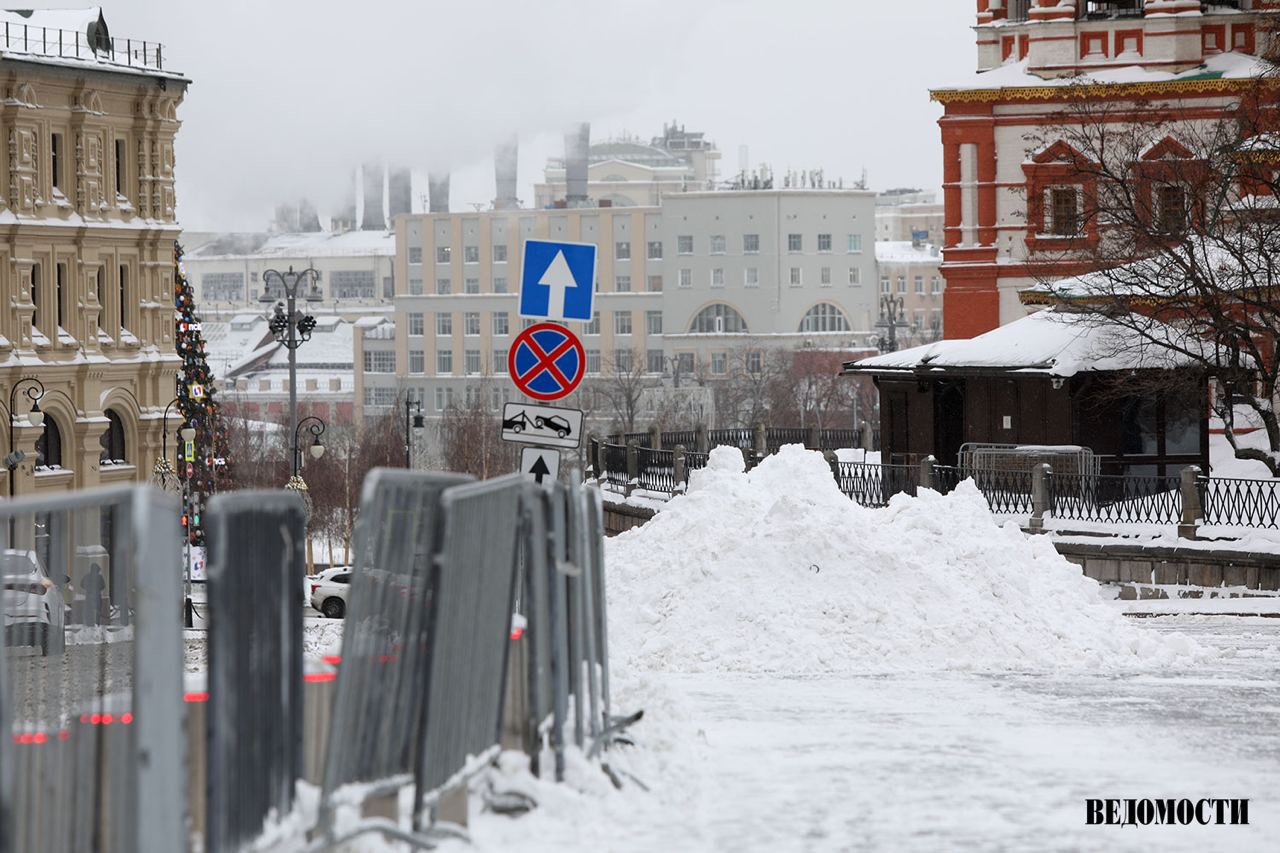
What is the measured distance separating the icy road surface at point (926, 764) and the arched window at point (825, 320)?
472 feet

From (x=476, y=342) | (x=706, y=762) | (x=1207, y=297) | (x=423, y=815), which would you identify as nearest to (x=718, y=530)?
(x=706, y=762)

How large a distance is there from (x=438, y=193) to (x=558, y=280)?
17006 cm

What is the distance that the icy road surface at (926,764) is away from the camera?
9.66 meters

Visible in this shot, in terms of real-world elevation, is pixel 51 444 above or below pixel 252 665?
below

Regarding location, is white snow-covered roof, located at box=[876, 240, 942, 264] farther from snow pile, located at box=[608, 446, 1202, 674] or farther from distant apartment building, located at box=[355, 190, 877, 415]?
snow pile, located at box=[608, 446, 1202, 674]

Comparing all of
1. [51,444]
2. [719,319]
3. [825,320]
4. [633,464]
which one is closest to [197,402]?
[51,444]

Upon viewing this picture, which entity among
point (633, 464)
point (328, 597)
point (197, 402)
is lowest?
point (328, 597)

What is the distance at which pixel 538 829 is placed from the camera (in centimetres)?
929

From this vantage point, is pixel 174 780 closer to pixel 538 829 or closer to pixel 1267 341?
pixel 538 829

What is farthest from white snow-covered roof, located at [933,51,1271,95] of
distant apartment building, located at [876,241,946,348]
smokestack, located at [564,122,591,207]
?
distant apartment building, located at [876,241,946,348]

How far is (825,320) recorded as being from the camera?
16112 centimetres

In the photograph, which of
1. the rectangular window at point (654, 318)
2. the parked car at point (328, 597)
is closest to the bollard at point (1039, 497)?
the parked car at point (328, 597)

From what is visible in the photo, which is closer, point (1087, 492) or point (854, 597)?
point (854, 597)

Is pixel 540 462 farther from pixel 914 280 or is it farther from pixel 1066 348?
pixel 914 280
